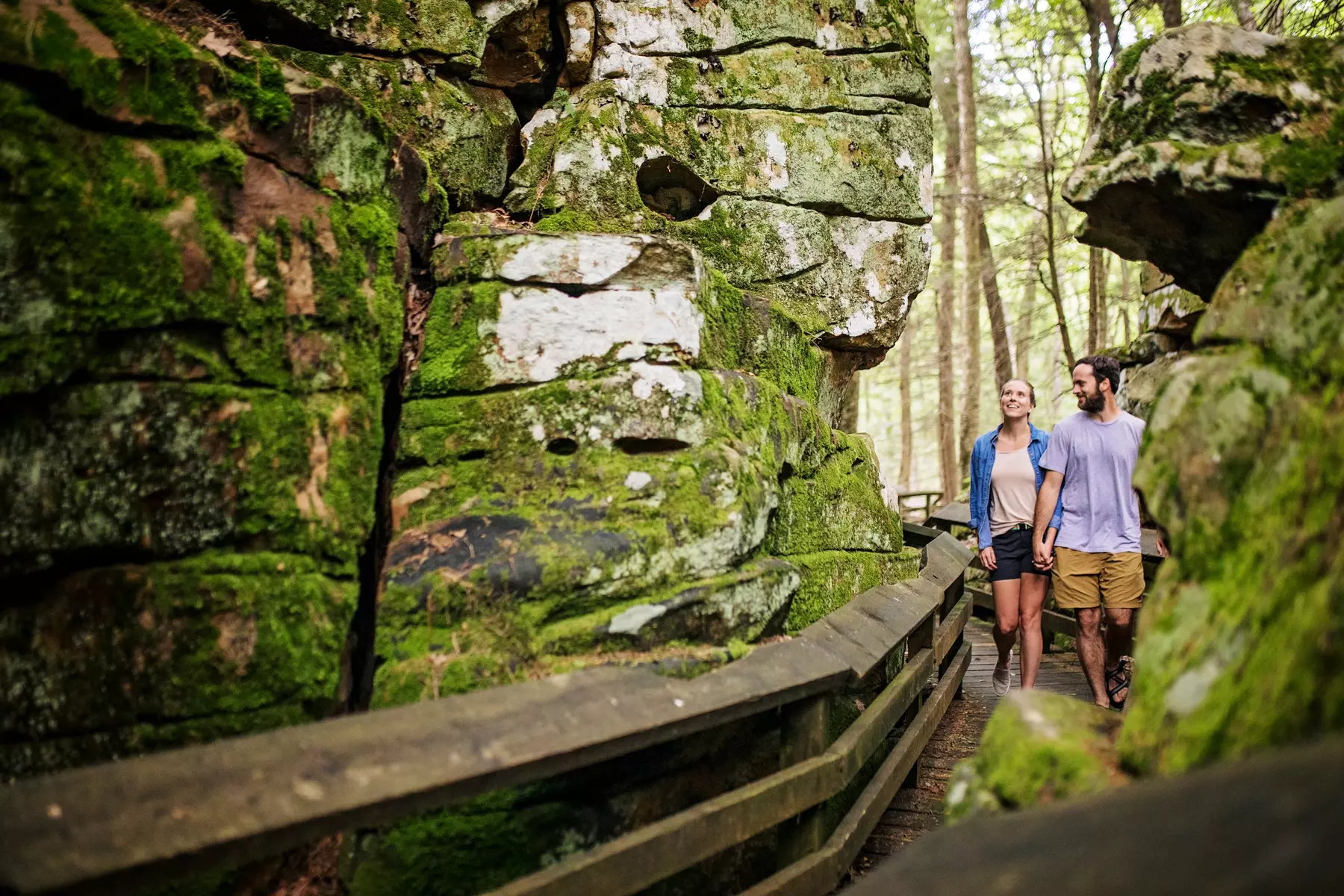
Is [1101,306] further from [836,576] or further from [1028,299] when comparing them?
[836,576]

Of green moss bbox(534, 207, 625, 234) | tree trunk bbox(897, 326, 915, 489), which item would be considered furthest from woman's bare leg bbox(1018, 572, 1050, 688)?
tree trunk bbox(897, 326, 915, 489)

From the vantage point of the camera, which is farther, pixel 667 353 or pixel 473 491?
pixel 667 353

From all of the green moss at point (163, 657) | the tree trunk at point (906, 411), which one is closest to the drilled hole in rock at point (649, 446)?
the green moss at point (163, 657)

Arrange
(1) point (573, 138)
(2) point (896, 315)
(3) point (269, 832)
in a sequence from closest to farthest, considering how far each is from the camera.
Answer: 1. (3) point (269, 832)
2. (1) point (573, 138)
3. (2) point (896, 315)

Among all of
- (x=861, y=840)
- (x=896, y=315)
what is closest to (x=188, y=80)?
(x=861, y=840)

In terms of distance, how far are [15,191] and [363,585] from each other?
6.90 feet

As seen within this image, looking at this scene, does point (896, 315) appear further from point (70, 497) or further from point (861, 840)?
point (70, 497)

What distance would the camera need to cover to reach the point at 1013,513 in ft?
20.4

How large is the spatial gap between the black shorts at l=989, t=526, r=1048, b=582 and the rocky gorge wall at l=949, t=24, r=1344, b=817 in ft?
9.01

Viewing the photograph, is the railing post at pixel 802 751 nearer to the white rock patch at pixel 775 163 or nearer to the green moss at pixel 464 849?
the green moss at pixel 464 849

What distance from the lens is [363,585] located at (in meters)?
4.05

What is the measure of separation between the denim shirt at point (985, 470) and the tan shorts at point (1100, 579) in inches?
28.1

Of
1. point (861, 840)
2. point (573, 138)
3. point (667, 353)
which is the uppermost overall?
point (573, 138)

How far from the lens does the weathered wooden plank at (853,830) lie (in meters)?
3.35
